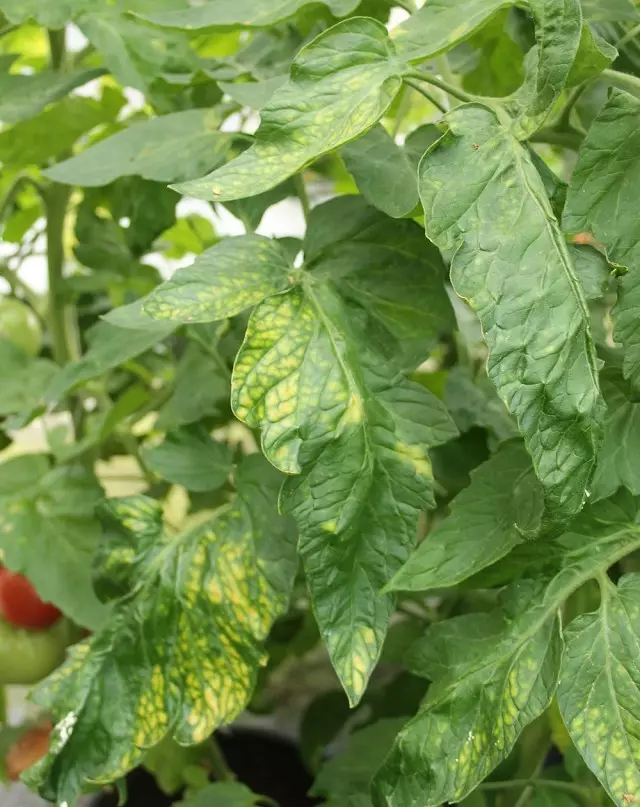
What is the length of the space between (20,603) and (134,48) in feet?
1.40

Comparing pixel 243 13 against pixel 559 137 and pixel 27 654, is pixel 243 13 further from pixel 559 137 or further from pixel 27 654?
pixel 27 654

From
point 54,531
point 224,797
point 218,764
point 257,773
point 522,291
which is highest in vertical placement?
point 522,291

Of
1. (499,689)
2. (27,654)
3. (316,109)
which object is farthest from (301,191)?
(27,654)

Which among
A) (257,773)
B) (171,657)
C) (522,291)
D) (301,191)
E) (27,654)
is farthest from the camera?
(257,773)

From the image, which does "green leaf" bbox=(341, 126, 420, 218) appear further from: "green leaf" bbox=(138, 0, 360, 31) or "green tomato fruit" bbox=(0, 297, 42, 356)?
"green tomato fruit" bbox=(0, 297, 42, 356)

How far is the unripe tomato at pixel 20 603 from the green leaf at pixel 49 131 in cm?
32

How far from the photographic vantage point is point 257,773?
0.74 metres

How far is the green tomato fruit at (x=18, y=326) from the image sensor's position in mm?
652

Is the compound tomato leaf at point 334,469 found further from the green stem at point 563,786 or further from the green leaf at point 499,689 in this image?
the green stem at point 563,786

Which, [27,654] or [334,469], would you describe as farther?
[27,654]

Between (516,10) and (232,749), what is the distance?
0.68 meters

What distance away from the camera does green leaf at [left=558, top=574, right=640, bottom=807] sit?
0.28 m

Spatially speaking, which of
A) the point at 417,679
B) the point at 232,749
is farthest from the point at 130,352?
the point at 232,749

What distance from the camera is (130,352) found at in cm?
43
